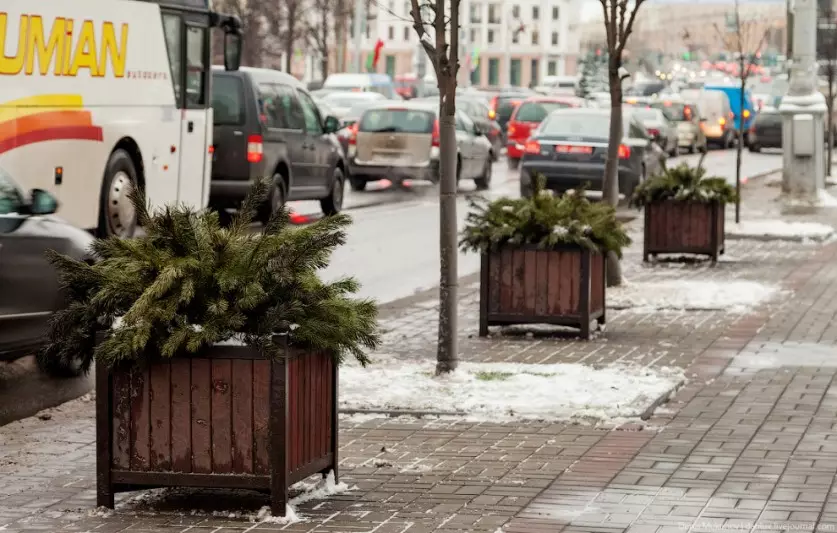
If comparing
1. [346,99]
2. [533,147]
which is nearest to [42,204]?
[533,147]

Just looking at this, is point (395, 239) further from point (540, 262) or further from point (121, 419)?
point (121, 419)

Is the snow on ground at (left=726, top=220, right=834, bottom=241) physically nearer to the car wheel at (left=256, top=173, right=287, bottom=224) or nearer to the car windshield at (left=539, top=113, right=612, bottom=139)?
the car windshield at (left=539, top=113, right=612, bottom=139)

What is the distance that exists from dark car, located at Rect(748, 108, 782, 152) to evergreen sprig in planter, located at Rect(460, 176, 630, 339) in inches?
1472

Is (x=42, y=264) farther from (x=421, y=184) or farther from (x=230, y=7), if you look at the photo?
(x=230, y=7)

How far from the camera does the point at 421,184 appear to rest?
32781 millimetres

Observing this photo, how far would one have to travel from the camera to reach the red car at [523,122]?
39.7 meters

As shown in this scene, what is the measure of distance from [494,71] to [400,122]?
6558 inches

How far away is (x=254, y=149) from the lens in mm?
21406

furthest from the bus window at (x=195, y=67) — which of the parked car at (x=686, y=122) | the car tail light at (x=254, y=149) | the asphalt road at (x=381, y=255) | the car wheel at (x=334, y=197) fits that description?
the parked car at (x=686, y=122)

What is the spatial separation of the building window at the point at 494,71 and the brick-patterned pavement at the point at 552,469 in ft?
601

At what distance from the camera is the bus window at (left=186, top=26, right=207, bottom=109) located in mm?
19625

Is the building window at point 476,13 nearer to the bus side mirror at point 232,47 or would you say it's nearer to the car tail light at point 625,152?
the car tail light at point 625,152

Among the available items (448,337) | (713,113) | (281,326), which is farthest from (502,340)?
(713,113)

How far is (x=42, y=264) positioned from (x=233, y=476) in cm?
369
